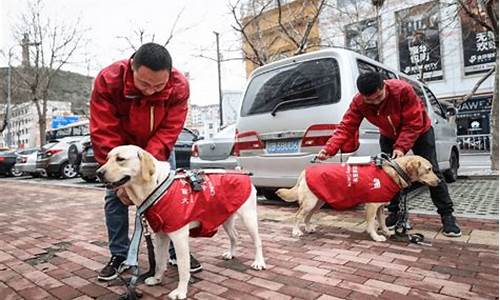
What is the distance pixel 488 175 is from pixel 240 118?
598 cm

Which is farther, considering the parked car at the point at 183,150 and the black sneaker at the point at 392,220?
the parked car at the point at 183,150

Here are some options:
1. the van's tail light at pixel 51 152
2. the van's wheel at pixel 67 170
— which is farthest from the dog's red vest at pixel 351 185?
the van's tail light at pixel 51 152

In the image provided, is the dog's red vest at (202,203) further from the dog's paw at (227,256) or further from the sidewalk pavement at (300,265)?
the dog's paw at (227,256)

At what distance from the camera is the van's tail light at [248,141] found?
17.0 feet

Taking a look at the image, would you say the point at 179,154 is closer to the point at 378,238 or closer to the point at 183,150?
the point at 183,150

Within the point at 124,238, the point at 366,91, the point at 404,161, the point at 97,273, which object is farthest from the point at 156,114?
the point at 404,161

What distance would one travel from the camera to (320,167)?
366cm

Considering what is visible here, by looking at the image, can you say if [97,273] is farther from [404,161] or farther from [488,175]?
[488,175]

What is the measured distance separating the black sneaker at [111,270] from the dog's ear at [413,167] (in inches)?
101

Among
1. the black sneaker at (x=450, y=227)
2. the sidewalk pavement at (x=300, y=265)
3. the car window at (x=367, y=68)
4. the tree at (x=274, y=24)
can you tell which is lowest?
the sidewalk pavement at (x=300, y=265)

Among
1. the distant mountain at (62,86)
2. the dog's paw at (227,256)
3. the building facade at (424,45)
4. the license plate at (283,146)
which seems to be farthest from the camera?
the distant mountain at (62,86)

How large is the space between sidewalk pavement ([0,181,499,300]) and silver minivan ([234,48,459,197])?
2.66 feet

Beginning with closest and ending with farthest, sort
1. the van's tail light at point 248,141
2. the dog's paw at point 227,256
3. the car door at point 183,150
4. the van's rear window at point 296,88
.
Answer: the dog's paw at point 227,256 < the van's rear window at point 296,88 < the van's tail light at point 248,141 < the car door at point 183,150

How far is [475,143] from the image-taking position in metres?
18.8
